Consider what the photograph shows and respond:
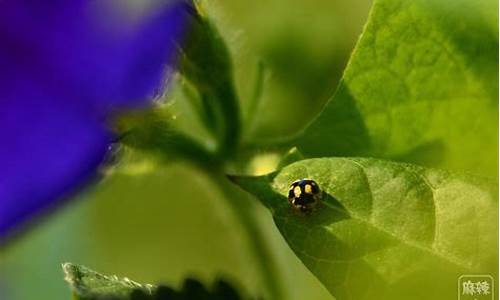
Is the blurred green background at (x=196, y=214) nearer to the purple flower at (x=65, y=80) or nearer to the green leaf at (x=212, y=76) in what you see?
the green leaf at (x=212, y=76)

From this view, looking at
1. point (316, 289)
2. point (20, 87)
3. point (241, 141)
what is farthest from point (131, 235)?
point (20, 87)

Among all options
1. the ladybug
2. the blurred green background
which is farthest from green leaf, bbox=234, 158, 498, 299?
the blurred green background

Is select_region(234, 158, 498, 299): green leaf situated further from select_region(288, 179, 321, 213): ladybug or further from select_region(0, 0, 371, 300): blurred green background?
select_region(0, 0, 371, 300): blurred green background

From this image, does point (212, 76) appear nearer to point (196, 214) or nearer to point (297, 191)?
point (297, 191)

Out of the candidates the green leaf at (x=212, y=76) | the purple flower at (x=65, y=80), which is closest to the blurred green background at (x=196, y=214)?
the green leaf at (x=212, y=76)

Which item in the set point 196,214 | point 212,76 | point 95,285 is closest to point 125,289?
point 95,285

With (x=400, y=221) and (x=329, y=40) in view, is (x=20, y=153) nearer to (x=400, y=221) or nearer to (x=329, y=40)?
(x=400, y=221)

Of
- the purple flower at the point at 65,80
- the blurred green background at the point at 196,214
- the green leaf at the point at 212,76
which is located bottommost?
the purple flower at the point at 65,80
